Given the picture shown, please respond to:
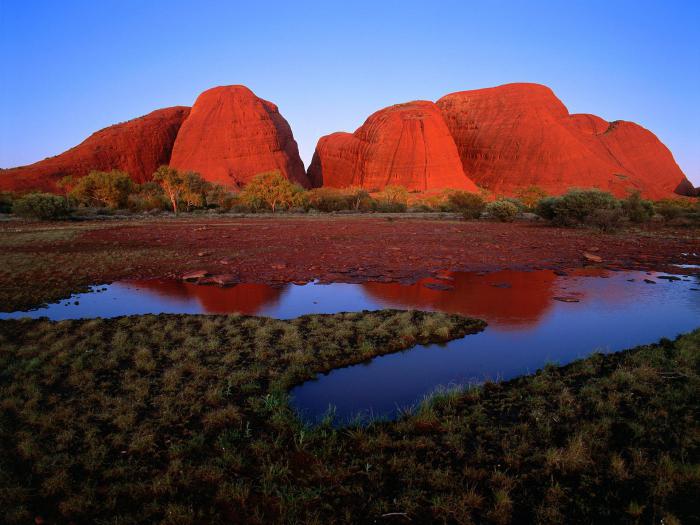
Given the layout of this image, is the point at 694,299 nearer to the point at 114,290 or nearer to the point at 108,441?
the point at 108,441

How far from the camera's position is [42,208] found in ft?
108

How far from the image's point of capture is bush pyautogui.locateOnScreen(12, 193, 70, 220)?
32844 millimetres

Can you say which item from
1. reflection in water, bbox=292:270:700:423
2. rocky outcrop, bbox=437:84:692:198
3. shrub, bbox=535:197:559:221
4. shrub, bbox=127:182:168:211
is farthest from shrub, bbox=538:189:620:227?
shrub, bbox=127:182:168:211

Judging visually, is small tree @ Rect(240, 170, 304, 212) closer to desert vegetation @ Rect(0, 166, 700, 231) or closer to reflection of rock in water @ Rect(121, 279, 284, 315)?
desert vegetation @ Rect(0, 166, 700, 231)

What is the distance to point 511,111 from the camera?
78125 mm

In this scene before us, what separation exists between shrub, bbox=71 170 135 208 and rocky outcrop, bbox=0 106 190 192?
2632cm

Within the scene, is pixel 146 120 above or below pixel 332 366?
above

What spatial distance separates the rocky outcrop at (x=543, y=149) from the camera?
72.7 meters

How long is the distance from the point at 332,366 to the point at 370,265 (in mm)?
8932

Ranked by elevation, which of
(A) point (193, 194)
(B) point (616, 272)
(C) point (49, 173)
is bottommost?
(B) point (616, 272)

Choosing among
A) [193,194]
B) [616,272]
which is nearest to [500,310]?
[616,272]

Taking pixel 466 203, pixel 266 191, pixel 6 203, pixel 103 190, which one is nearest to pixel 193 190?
pixel 266 191

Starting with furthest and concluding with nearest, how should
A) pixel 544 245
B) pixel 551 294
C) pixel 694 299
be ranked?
pixel 544 245, pixel 551 294, pixel 694 299

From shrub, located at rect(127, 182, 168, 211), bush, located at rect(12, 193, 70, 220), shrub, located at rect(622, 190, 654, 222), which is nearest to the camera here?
bush, located at rect(12, 193, 70, 220)
